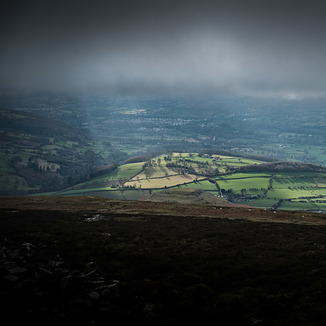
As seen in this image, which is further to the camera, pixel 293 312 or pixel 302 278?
Result: pixel 302 278

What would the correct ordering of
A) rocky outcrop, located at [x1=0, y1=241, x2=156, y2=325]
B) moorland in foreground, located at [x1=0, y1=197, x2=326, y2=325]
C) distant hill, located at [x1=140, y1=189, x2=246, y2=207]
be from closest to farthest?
1. rocky outcrop, located at [x1=0, y1=241, x2=156, y2=325]
2. moorland in foreground, located at [x1=0, y1=197, x2=326, y2=325]
3. distant hill, located at [x1=140, y1=189, x2=246, y2=207]

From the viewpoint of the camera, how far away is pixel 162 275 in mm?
33219

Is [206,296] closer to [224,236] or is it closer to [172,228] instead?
[224,236]

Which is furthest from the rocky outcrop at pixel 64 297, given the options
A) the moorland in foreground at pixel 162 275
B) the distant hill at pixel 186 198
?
the distant hill at pixel 186 198

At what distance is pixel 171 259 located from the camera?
37.8 metres

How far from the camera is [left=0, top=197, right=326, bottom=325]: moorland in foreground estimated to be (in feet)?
81.1

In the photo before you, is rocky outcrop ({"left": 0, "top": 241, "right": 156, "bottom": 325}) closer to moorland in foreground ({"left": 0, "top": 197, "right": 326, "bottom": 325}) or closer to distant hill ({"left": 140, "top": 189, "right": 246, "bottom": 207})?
moorland in foreground ({"left": 0, "top": 197, "right": 326, "bottom": 325})

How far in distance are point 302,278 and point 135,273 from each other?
16.5 metres

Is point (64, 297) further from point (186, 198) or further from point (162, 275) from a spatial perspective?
point (186, 198)

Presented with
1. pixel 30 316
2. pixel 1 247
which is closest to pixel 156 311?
pixel 30 316

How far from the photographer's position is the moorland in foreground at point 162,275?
24.7 m

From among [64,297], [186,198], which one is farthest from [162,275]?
[186,198]

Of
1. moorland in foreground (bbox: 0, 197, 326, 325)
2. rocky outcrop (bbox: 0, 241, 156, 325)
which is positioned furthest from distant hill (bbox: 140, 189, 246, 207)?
rocky outcrop (bbox: 0, 241, 156, 325)

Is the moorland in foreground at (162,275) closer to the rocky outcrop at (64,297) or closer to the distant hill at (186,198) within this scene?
the rocky outcrop at (64,297)
